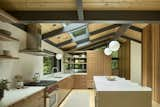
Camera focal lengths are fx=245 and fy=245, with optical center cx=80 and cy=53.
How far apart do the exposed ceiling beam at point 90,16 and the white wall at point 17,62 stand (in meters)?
0.44

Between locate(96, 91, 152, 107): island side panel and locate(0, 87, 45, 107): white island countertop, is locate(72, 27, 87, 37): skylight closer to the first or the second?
locate(96, 91, 152, 107): island side panel

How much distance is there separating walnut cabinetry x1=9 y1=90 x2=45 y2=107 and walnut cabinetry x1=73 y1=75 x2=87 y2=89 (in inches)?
344

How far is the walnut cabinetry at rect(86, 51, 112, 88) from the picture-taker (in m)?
13.6

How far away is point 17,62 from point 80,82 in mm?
8752

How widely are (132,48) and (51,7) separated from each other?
9727mm

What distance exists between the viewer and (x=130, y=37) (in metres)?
12.5

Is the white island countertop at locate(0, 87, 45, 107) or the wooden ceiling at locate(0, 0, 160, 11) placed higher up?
the wooden ceiling at locate(0, 0, 160, 11)

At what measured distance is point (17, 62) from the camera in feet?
17.1

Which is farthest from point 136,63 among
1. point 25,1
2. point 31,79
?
point 25,1

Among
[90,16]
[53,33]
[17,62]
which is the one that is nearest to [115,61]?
[53,33]

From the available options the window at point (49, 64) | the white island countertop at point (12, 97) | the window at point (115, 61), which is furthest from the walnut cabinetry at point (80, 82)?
the white island countertop at point (12, 97)

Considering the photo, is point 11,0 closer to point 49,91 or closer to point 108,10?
point 108,10

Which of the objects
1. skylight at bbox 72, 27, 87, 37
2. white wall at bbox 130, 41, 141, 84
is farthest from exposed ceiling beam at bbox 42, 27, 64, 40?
white wall at bbox 130, 41, 141, 84

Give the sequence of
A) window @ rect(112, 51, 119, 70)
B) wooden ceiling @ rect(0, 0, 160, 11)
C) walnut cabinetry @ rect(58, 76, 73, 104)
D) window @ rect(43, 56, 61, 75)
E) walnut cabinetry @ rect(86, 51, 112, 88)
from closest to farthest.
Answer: wooden ceiling @ rect(0, 0, 160, 11) < walnut cabinetry @ rect(58, 76, 73, 104) < window @ rect(43, 56, 61, 75) < walnut cabinetry @ rect(86, 51, 112, 88) < window @ rect(112, 51, 119, 70)
